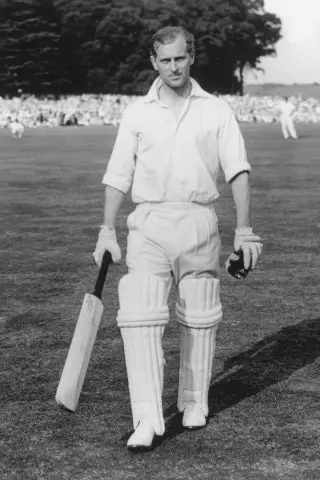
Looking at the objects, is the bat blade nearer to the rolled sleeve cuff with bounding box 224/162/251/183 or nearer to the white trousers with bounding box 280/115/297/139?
the rolled sleeve cuff with bounding box 224/162/251/183

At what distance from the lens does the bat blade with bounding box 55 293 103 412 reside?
4.73 m

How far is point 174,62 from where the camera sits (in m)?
4.61

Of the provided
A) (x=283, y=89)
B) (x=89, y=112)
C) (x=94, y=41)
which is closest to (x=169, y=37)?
(x=89, y=112)

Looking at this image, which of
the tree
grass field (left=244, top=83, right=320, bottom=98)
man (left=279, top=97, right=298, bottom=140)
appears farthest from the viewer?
grass field (left=244, top=83, right=320, bottom=98)

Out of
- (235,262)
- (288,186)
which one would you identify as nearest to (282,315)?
(235,262)

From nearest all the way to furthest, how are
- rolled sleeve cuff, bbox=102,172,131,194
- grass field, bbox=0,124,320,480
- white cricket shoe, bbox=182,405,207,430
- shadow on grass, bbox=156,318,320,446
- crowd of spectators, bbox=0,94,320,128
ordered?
grass field, bbox=0,124,320,480, rolled sleeve cuff, bbox=102,172,131,194, white cricket shoe, bbox=182,405,207,430, shadow on grass, bbox=156,318,320,446, crowd of spectators, bbox=0,94,320,128

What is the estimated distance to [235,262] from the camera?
15.7 ft

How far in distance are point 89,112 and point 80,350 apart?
58982 mm

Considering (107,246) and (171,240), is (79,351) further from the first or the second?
(171,240)

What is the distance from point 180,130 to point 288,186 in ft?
48.2

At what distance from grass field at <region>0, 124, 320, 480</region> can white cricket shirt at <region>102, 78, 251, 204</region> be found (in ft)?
3.83

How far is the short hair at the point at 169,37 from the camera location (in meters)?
4.62

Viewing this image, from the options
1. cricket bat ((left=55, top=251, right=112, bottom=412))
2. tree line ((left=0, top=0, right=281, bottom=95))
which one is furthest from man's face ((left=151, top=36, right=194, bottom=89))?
tree line ((left=0, top=0, right=281, bottom=95))

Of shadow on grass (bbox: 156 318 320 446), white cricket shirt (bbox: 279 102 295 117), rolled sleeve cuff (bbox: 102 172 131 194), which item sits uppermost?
rolled sleeve cuff (bbox: 102 172 131 194)
